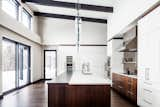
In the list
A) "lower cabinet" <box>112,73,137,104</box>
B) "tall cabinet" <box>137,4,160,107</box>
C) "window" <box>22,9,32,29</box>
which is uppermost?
"window" <box>22,9,32,29</box>

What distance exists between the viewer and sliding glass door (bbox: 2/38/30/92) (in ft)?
21.1

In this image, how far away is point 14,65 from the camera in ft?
24.0

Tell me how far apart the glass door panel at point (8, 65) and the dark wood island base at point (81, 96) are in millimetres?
3660

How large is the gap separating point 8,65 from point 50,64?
4.54m

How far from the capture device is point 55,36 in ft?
36.1

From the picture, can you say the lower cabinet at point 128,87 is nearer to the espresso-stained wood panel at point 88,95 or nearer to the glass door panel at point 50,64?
the espresso-stained wood panel at point 88,95

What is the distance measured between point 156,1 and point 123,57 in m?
4.29

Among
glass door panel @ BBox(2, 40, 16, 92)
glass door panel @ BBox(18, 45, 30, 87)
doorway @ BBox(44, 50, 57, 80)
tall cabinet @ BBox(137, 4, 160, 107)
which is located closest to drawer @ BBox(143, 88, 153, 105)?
tall cabinet @ BBox(137, 4, 160, 107)

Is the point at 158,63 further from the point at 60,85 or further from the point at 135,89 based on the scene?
the point at 60,85

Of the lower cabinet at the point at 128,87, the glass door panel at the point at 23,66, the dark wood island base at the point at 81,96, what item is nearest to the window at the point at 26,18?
the glass door panel at the point at 23,66

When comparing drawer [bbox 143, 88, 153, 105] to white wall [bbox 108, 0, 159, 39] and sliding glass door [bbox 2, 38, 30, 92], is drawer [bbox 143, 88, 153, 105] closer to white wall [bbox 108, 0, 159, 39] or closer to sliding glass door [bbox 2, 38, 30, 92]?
white wall [bbox 108, 0, 159, 39]

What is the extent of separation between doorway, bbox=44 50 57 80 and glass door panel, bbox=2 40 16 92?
390cm

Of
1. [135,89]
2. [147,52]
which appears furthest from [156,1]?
[135,89]

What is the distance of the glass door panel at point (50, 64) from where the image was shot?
11.1 m
